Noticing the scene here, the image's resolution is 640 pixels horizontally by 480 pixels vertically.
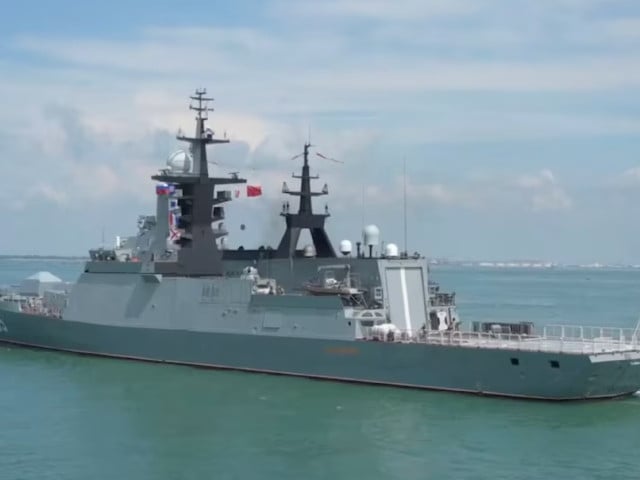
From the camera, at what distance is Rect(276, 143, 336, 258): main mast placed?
27312 mm

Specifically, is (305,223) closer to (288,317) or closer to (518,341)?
(288,317)

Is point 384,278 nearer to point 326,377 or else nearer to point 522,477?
point 326,377

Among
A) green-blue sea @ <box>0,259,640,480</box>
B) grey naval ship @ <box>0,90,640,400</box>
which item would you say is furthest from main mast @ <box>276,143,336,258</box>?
green-blue sea @ <box>0,259,640,480</box>

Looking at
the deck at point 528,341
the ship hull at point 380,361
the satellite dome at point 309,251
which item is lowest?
the ship hull at point 380,361

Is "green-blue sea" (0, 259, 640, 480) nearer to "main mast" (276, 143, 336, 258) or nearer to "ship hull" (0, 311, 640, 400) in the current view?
"ship hull" (0, 311, 640, 400)

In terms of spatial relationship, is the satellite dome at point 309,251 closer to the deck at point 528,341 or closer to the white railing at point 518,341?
the white railing at point 518,341

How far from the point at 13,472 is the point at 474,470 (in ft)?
28.1

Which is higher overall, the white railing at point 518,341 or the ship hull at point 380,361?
the white railing at point 518,341

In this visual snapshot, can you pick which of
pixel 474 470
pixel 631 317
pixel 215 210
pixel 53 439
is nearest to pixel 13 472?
pixel 53 439

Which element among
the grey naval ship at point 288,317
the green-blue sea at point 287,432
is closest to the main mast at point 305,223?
the grey naval ship at point 288,317

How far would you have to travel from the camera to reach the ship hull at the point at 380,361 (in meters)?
21.4

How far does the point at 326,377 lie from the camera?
24828 mm

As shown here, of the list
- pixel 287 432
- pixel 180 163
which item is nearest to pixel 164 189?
pixel 180 163

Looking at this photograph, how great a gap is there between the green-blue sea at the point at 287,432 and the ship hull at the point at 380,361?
0.35 metres
